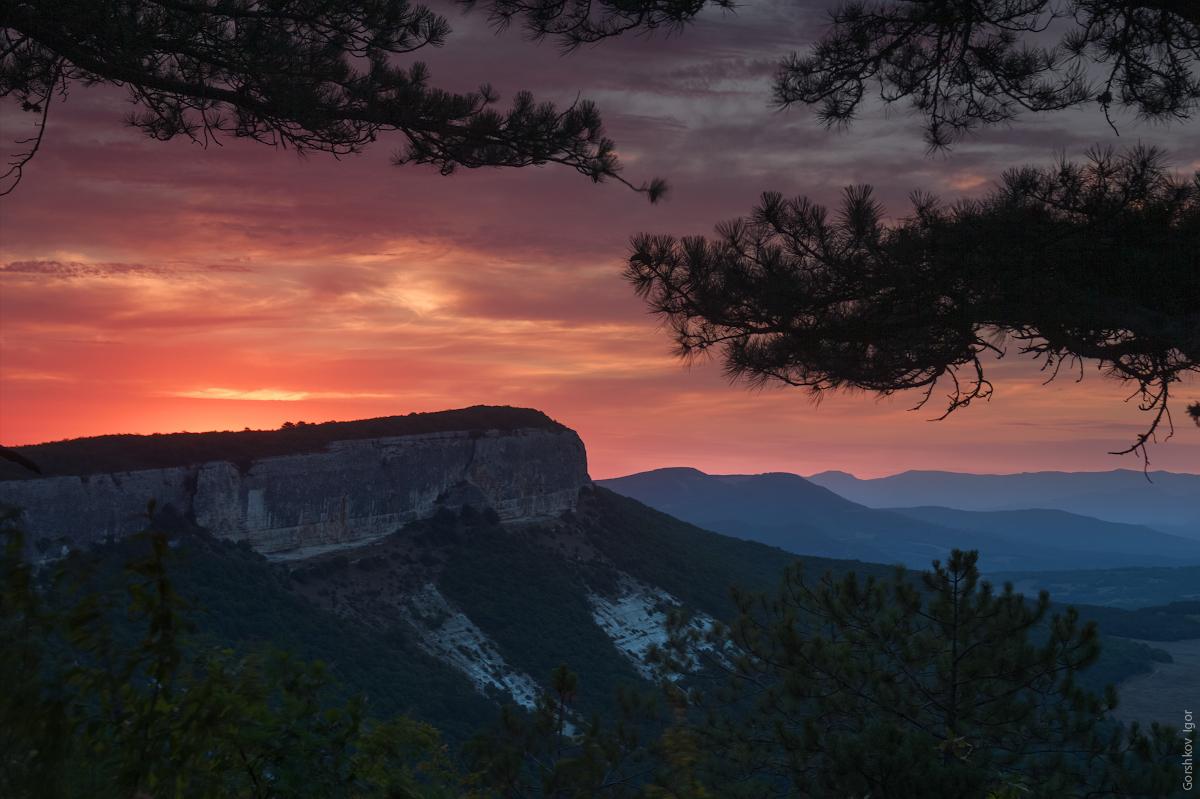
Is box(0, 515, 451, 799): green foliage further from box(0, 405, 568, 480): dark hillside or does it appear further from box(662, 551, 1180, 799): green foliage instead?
box(0, 405, 568, 480): dark hillside

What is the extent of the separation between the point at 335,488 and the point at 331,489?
316 mm

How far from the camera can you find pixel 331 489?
6084 cm

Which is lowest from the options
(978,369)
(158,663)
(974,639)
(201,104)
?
(974,639)

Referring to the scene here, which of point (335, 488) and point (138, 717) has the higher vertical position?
point (138, 717)

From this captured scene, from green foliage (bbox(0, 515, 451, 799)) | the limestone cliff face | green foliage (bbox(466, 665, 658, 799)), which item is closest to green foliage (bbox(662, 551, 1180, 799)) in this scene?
green foliage (bbox(466, 665, 658, 799))

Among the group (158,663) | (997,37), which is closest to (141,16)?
(158,663)

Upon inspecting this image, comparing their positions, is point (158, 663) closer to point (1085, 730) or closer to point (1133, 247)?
point (1133, 247)

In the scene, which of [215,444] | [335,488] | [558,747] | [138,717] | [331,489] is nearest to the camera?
[138,717]

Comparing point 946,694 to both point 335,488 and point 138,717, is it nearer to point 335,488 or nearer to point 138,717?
point 138,717

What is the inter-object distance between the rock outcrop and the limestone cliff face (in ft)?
0.23

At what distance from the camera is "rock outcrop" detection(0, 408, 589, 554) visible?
46562mm

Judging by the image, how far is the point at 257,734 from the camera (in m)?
4.21

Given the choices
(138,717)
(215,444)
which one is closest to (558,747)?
(138,717)

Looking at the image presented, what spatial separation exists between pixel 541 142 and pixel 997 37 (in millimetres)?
5405
